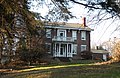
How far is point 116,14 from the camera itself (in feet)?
47.3

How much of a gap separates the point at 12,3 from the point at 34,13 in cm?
396

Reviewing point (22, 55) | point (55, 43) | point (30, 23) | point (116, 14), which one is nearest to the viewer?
point (116, 14)

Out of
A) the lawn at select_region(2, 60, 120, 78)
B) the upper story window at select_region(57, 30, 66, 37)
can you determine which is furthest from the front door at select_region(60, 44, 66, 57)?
the lawn at select_region(2, 60, 120, 78)

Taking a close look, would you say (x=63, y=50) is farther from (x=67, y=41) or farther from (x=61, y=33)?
(x=61, y=33)

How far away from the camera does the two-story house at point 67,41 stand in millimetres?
60281

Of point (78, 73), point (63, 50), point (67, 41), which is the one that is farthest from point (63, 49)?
point (78, 73)

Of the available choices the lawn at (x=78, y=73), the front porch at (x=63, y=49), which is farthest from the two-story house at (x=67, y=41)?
the lawn at (x=78, y=73)

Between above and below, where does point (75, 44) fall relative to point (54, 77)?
above

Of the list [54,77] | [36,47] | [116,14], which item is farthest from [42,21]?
[36,47]

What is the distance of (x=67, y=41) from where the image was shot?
201 feet

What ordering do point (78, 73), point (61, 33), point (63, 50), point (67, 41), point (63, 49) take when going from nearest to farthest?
point (78, 73)
point (67, 41)
point (63, 50)
point (63, 49)
point (61, 33)

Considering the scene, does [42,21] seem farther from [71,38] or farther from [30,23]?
[71,38]

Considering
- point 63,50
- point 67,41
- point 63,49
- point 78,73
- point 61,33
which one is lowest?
point 78,73

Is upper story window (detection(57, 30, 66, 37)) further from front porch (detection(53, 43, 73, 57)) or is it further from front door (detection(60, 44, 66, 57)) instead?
front door (detection(60, 44, 66, 57))
